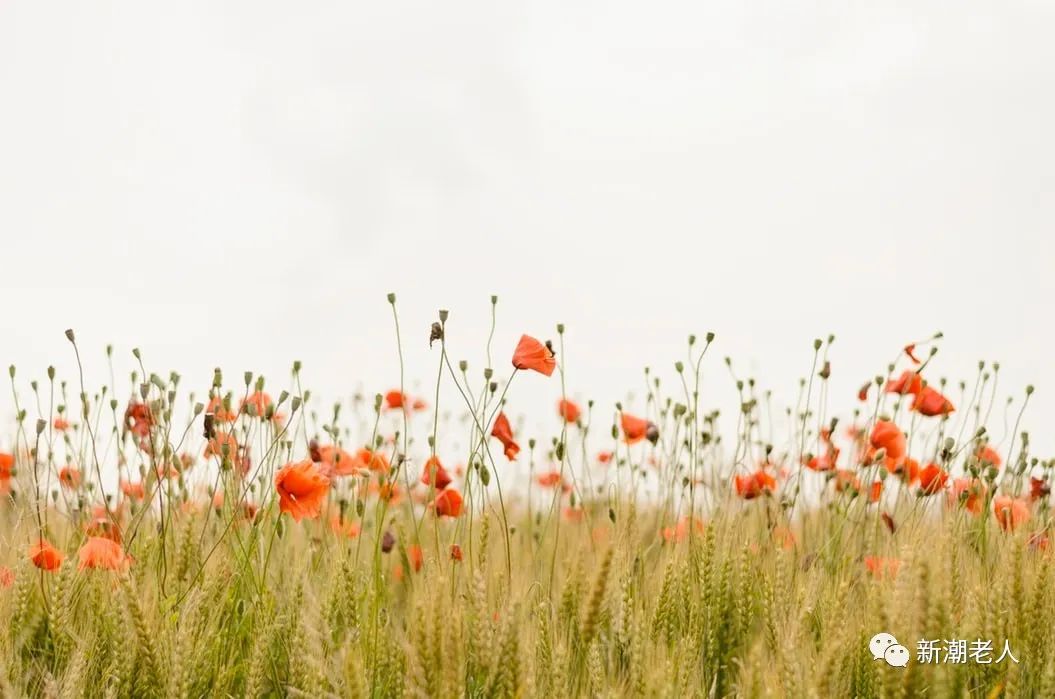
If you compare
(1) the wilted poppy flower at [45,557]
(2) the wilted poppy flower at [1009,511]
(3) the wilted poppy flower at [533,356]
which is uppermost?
(3) the wilted poppy flower at [533,356]

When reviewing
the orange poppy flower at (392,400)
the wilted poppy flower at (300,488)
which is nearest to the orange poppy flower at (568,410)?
the orange poppy flower at (392,400)

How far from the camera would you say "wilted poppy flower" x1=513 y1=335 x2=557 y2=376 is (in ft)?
9.67

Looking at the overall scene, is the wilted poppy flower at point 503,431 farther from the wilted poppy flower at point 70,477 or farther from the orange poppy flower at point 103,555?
the wilted poppy flower at point 70,477

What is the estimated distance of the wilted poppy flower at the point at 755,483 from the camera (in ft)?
12.0

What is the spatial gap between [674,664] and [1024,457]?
218 cm

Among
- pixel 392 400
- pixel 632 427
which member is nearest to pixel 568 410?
pixel 632 427

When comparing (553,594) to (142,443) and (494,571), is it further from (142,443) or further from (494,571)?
(142,443)

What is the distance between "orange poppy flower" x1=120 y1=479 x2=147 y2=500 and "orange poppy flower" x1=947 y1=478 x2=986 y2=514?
260cm

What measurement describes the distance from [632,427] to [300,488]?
1.38 m

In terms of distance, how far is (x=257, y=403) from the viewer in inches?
127

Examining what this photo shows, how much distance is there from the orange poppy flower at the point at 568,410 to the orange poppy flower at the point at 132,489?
138 cm

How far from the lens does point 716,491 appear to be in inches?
142

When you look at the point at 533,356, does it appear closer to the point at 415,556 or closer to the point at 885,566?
the point at 415,556

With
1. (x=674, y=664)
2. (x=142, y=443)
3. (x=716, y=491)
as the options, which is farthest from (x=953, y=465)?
(x=142, y=443)
